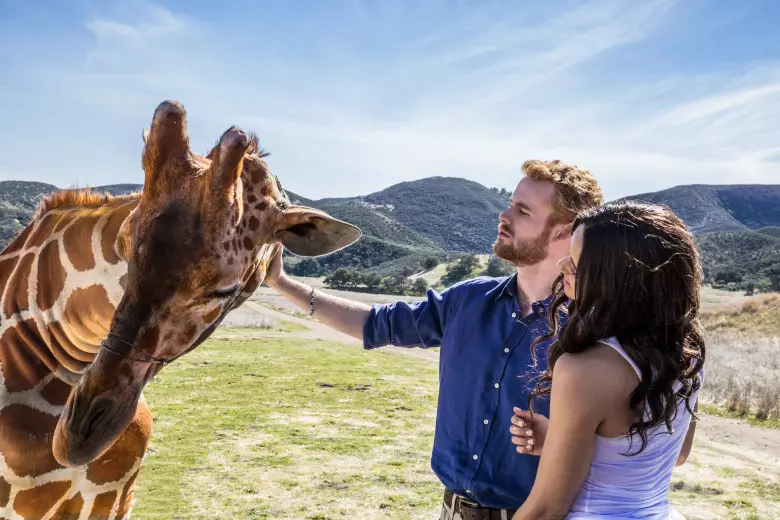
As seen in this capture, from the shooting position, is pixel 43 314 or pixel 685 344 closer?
pixel 685 344

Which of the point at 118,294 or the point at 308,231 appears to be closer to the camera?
the point at 308,231

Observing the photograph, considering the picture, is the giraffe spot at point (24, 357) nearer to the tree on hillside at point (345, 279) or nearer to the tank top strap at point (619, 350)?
the tank top strap at point (619, 350)

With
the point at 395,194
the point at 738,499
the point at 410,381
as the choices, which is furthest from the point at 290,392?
the point at 395,194

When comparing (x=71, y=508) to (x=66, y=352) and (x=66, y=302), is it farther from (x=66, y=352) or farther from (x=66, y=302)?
(x=66, y=302)

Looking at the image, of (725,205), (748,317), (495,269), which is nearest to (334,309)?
(748,317)

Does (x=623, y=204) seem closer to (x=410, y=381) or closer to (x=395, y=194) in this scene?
(x=410, y=381)

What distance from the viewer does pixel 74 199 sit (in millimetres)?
2967

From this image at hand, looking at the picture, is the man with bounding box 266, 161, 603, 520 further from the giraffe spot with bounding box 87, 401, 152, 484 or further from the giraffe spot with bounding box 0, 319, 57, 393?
the giraffe spot with bounding box 0, 319, 57, 393

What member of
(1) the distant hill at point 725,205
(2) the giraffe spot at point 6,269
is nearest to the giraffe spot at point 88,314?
(2) the giraffe spot at point 6,269

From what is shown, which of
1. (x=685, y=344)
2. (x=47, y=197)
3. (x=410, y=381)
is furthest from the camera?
(x=410, y=381)

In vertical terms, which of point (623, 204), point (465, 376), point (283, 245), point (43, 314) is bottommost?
point (465, 376)

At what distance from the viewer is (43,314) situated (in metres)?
2.68

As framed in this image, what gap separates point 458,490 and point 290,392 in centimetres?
981

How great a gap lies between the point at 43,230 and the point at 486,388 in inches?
86.0
